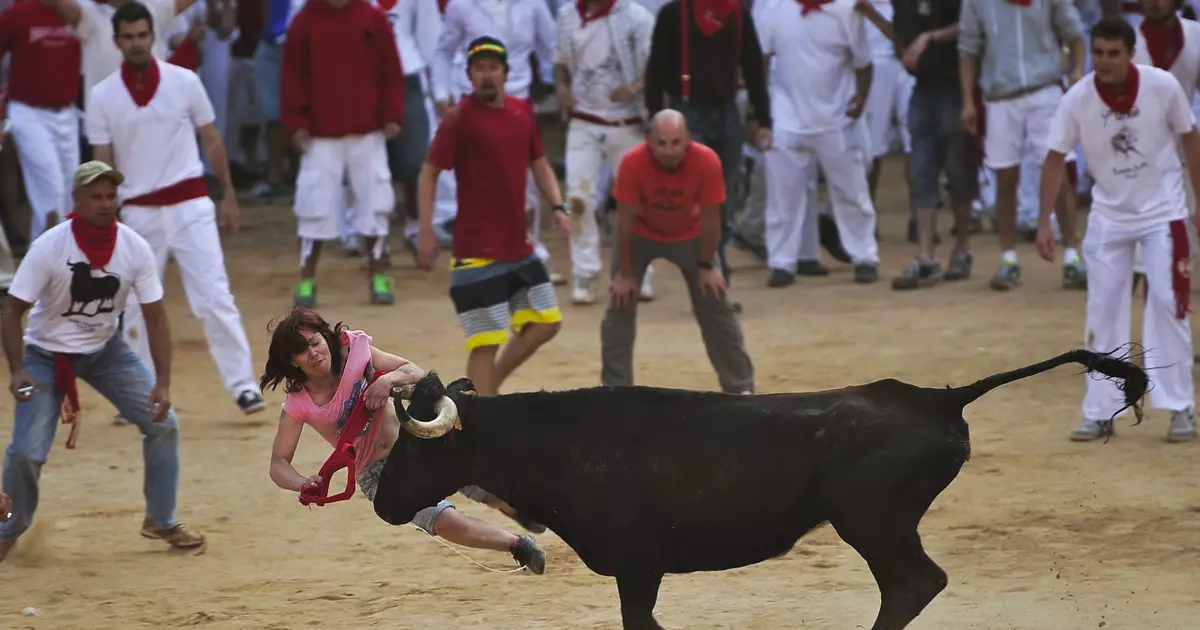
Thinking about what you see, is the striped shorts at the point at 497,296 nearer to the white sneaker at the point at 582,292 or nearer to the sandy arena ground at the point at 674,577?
the sandy arena ground at the point at 674,577

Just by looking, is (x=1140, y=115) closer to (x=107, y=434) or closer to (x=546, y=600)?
(x=546, y=600)

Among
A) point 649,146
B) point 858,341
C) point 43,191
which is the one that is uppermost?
point 649,146

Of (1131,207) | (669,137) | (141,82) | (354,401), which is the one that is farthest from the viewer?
(141,82)

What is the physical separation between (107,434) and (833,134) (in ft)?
20.9

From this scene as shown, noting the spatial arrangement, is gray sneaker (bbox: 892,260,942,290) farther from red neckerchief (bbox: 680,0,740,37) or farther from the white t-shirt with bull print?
the white t-shirt with bull print

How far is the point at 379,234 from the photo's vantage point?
13.7 metres

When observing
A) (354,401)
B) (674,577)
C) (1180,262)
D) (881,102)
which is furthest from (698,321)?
(881,102)

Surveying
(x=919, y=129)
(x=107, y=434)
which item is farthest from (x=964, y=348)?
(x=107, y=434)

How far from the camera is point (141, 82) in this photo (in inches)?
408

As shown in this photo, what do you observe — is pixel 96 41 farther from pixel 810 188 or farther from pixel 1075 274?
pixel 1075 274

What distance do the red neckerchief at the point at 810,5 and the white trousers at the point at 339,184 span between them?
347 cm

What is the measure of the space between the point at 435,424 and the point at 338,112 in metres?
7.99

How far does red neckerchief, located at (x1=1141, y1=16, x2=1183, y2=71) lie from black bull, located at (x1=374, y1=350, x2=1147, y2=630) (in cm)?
570

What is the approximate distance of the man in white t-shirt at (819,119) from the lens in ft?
46.0
